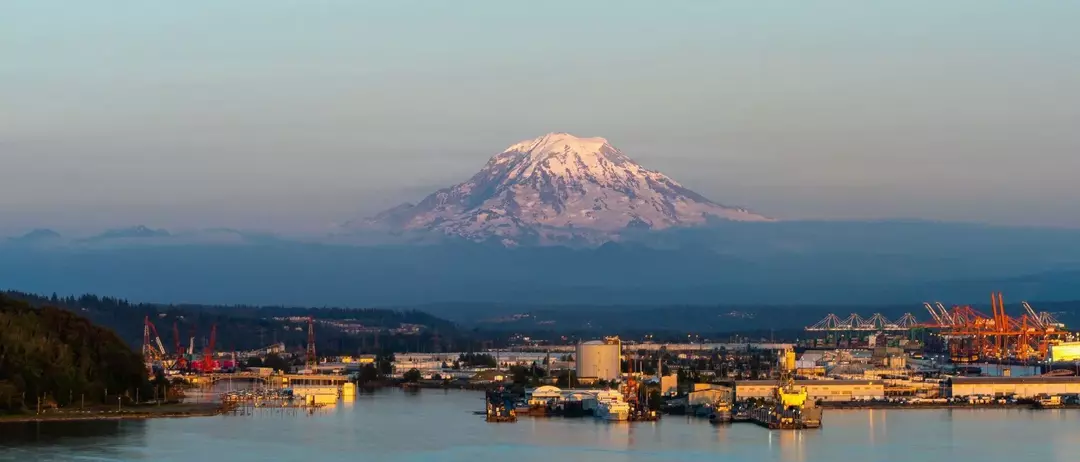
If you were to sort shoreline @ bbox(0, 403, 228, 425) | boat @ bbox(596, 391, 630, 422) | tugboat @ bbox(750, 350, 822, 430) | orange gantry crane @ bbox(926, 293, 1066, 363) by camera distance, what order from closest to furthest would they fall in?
shoreline @ bbox(0, 403, 228, 425) → tugboat @ bbox(750, 350, 822, 430) → boat @ bbox(596, 391, 630, 422) → orange gantry crane @ bbox(926, 293, 1066, 363)

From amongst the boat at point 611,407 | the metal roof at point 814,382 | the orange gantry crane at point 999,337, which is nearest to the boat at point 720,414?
the boat at point 611,407

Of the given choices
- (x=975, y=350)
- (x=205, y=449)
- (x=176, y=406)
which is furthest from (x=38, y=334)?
(x=975, y=350)

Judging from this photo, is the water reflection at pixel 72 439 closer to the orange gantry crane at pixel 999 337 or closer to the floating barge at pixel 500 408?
the floating barge at pixel 500 408

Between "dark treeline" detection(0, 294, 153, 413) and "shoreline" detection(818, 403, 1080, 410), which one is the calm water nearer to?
"shoreline" detection(818, 403, 1080, 410)

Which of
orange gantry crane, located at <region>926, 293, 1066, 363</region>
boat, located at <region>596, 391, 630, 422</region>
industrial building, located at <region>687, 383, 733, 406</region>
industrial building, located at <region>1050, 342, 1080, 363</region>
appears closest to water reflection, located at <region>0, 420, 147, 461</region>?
boat, located at <region>596, 391, 630, 422</region>

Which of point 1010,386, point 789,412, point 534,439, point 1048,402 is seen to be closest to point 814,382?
point 1010,386

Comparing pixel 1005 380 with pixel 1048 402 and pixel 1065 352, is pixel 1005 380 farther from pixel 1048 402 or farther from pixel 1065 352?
pixel 1065 352
